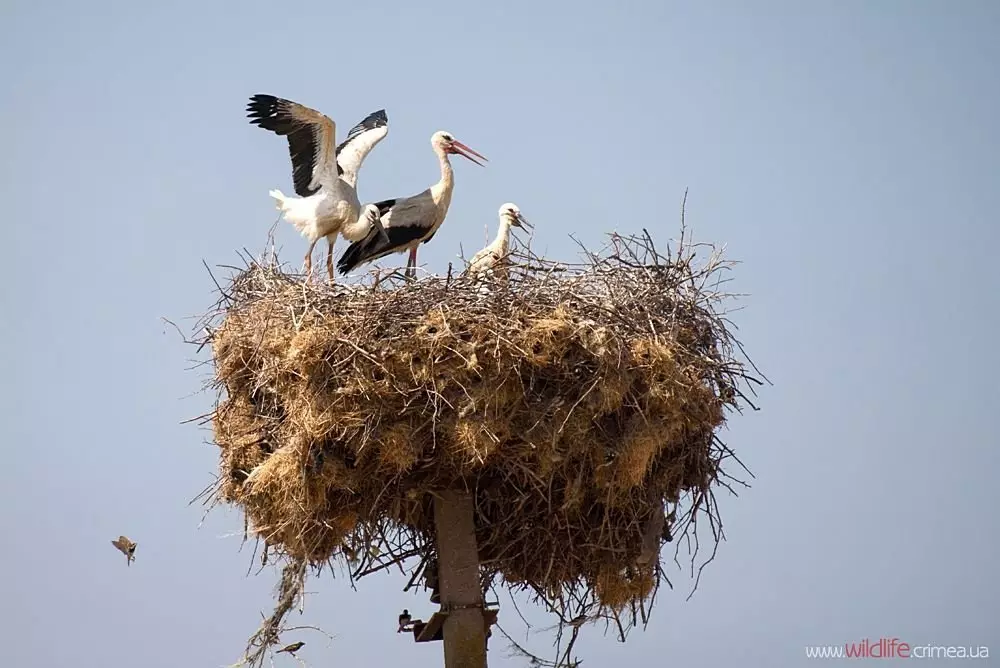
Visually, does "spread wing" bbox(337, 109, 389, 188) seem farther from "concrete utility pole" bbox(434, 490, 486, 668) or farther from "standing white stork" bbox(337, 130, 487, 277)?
"concrete utility pole" bbox(434, 490, 486, 668)

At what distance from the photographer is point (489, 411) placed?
342 inches

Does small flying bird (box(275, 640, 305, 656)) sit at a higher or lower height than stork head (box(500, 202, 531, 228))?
lower

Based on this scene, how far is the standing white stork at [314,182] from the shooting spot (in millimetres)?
11430

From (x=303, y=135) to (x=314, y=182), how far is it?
1.19 ft

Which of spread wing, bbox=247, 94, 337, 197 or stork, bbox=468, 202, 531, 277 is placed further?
spread wing, bbox=247, 94, 337, 197

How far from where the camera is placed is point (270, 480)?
8969mm

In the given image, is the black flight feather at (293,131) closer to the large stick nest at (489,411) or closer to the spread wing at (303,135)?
the spread wing at (303,135)

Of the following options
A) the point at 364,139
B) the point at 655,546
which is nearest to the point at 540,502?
the point at 655,546

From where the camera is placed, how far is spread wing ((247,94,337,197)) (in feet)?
37.4

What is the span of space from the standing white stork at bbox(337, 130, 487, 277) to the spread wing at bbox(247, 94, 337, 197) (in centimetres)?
57

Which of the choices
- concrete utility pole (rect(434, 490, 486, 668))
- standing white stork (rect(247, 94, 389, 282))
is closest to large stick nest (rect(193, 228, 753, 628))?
concrete utility pole (rect(434, 490, 486, 668))

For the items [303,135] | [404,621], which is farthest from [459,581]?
[303,135]

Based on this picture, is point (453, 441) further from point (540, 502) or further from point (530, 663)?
point (530, 663)

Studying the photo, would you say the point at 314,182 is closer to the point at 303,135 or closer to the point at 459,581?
the point at 303,135
